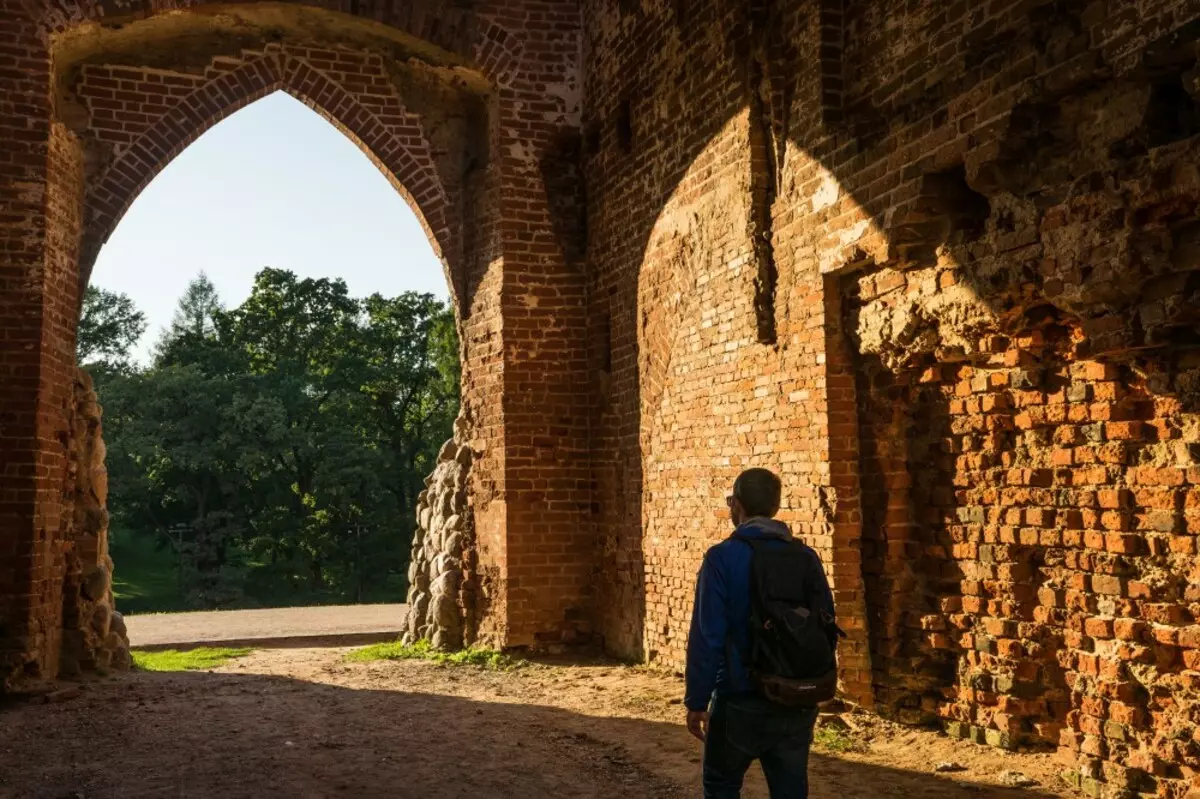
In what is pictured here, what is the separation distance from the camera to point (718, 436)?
8055 millimetres

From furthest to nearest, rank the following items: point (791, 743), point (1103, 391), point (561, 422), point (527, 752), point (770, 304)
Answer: point (561, 422), point (770, 304), point (527, 752), point (1103, 391), point (791, 743)

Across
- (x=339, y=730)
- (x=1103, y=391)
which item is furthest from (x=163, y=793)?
(x=1103, y=391)

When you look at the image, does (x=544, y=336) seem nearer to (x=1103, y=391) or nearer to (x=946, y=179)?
(x=946, y=179)

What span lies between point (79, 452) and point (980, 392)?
772 centimetres

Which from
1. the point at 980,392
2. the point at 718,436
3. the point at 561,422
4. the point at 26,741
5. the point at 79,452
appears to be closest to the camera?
the point at 980,392

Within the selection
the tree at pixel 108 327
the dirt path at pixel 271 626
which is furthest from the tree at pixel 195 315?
the dirt path at pixel 271 626

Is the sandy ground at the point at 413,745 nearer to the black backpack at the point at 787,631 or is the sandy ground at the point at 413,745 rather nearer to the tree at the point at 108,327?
the black backpack at the point at 787,631

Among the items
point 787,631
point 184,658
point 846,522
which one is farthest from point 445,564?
point 787,631

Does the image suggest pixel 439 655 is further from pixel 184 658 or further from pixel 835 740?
pixel 835 740

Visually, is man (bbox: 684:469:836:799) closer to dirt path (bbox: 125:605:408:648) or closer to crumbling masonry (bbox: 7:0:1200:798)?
crumbling masonry (bbox: 7:0:1200:798)

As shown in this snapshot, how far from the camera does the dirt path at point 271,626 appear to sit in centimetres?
1312

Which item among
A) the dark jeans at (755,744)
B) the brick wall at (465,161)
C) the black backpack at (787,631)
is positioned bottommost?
the dark jeans at (755,744)

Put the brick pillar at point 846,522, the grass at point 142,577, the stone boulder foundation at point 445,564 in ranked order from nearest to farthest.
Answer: the brick pillar at point 846,522 < the stone boulder foundation at point 445,564 < the grass at point 142,577

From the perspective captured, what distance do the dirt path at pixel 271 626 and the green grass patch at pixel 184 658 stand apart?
2.41 feet
